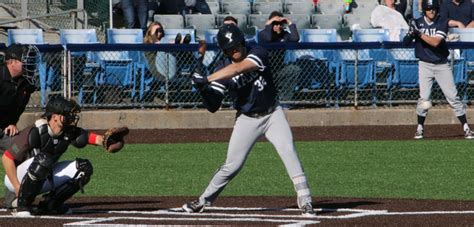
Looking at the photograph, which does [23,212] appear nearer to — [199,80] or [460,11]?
[199,80]

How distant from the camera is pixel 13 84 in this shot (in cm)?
1153

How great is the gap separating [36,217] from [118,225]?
41.2 inches

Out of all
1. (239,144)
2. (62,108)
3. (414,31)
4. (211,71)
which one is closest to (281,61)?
(211,71)

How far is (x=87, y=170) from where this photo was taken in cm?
1071

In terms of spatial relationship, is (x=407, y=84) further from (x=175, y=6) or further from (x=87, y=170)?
(x=87, y=170)

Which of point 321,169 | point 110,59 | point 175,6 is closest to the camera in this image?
point 321,169

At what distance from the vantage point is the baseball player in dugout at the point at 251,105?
1051 centimetres

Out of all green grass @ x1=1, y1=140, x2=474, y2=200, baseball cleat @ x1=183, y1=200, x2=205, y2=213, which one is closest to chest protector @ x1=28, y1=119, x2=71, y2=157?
baseball cleat @ x1=183, y1=200, x2=205, y2=213

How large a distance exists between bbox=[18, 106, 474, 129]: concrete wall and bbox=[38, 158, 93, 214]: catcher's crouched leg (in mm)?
9068

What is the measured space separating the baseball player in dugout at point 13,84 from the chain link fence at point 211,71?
821cm

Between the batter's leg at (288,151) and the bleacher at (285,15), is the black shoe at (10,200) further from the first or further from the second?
the bleacher at (285,15)

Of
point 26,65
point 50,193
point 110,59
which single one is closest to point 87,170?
point 50,193

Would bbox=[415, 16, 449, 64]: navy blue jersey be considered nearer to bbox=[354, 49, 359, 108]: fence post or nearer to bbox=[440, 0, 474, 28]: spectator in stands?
bbox=[354, 49, 359, 108]: fence post

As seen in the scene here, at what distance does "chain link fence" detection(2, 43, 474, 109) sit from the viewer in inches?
789
